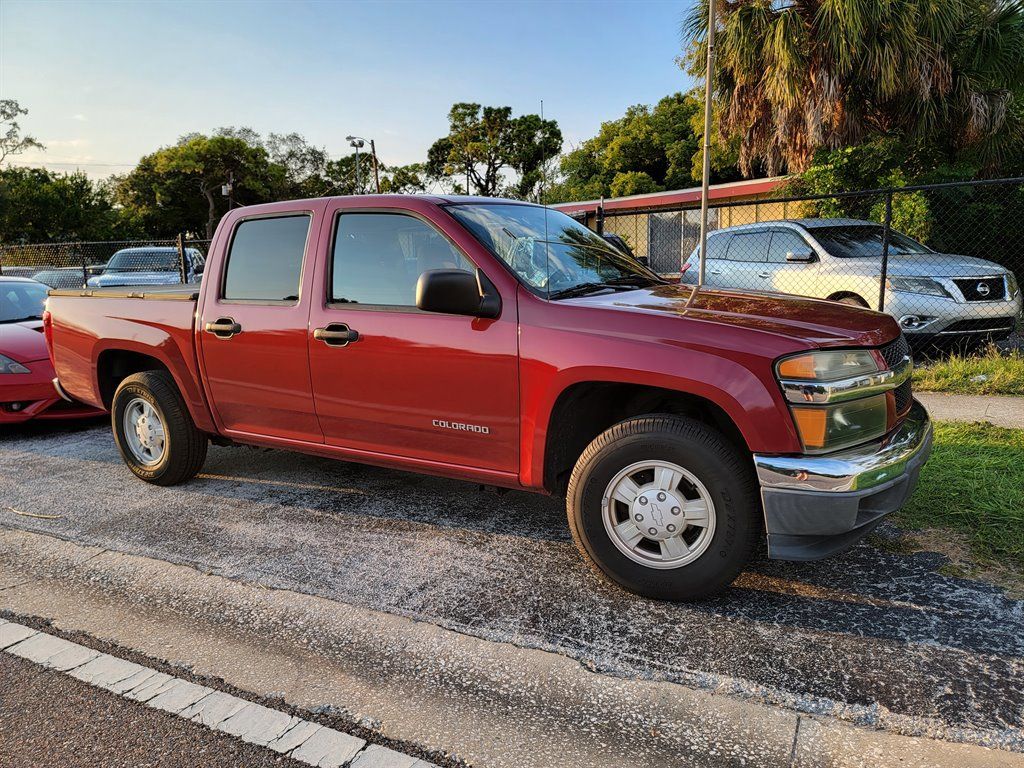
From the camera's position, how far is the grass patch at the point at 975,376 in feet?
22.3

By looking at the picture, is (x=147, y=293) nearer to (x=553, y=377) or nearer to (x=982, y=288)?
(x=553, y=377)

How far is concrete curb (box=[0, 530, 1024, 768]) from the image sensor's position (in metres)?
2.24

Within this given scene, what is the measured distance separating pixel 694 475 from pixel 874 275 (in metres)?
6.76

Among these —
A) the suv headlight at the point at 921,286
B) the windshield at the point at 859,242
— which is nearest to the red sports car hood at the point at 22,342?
the windshield at the point at 859,242

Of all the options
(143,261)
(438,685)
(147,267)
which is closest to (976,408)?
(438,685)

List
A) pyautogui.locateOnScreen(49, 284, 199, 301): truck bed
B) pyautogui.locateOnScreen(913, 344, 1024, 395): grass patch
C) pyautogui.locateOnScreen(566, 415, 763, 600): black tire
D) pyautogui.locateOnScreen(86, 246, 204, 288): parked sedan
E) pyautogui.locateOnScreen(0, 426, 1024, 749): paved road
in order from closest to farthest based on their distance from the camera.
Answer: pyautogui.locateOnScreen(0, 426, 1024, 749): paved road → pyautogui.locateOnScreen(566, 415, 763, 600): black tire → pyautogui.locateOnScreen(49, 284, 199, 301): truck bed → pyautogui.locateOnScreen(913, 344, 1024, 395): grass patch → pyautogui.locateOnScreen(86, 246, 204, 288): parked sedan

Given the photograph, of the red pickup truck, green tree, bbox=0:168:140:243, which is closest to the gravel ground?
the red pickup truck

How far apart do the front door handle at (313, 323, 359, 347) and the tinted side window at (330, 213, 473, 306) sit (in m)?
0.16

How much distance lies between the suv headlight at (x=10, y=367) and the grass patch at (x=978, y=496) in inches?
272

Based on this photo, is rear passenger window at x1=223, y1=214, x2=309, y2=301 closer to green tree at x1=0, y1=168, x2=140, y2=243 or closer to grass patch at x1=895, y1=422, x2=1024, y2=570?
grass patch at x1=895, y1=422, x2=1024, y2=570

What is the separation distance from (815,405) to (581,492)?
3.36ft

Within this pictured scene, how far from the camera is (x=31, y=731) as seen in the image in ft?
7.89

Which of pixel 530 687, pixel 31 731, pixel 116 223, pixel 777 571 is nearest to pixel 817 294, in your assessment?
pixel 777 571

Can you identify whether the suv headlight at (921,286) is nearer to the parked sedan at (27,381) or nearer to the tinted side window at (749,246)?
the tinted side window at (749,246)
